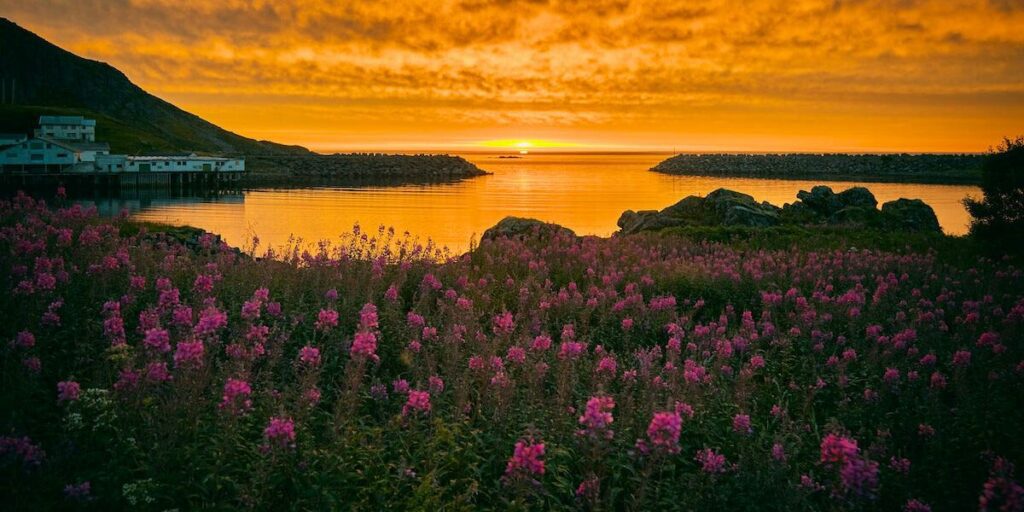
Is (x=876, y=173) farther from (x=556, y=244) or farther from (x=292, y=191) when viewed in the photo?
(x=556, y=244)

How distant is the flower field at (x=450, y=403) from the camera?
13.0 ft

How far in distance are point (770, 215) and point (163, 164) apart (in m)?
79.6

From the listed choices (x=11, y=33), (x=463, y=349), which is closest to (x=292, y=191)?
(x=463, y=349)

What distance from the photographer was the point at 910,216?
26297mm

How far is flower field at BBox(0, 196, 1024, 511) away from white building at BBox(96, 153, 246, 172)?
265 ft

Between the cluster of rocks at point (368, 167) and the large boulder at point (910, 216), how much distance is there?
94.4 metres

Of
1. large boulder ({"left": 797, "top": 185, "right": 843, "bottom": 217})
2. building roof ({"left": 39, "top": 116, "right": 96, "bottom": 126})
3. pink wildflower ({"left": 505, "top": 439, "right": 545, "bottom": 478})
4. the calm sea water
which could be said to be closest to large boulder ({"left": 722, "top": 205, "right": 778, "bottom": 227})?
large boulder ({"left": 797, "top": 185, "right": 843, "bottom": 217})

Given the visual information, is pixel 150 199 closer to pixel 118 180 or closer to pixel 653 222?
pixel 118 180

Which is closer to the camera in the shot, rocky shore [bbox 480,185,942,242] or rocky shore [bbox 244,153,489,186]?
rocky shore [bbox 480,185,942,242]

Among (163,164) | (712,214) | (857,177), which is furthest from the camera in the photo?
(857,177)

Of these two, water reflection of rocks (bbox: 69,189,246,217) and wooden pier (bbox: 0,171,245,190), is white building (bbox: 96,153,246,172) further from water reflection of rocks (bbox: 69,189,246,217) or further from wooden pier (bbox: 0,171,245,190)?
water reflection of rocks (bbox: 69,189,246,217)

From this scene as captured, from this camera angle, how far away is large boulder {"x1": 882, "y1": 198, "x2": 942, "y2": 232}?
25.6 meters

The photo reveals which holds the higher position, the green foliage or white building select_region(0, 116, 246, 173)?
white building select_region(0, 116, 246, 173)

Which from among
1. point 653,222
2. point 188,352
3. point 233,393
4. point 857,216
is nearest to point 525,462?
point 233,393
